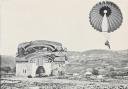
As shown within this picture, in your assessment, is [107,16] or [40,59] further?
[40,59]

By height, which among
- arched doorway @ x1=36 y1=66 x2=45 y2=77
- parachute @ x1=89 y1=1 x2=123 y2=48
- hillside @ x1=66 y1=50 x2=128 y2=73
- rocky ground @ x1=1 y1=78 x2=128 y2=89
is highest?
parachute @ x1=89 y1=1 x2=123 y2=48

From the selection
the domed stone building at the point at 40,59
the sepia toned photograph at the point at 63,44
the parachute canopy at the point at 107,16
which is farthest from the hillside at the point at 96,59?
the parachute canopy at the point at 107,16

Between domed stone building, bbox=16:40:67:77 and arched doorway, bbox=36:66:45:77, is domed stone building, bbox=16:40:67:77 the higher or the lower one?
the higher one

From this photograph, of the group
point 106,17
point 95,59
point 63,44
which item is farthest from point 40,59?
point 106,17

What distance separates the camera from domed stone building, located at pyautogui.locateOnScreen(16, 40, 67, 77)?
4828 millimetres

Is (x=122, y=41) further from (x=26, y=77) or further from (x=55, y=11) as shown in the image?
(x=26, y=77)

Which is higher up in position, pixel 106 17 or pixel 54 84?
pixel 106 17

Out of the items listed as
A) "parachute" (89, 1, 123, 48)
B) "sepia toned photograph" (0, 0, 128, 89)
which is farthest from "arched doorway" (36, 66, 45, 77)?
"parachute" (89, 1, 123, 48)

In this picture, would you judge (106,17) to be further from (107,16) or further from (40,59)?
(40,59)

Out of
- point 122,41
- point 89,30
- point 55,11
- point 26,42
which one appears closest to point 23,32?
point 26,42

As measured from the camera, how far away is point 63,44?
4.86 metres

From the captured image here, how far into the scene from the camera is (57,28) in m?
4.91

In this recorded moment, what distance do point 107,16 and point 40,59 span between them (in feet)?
3.14

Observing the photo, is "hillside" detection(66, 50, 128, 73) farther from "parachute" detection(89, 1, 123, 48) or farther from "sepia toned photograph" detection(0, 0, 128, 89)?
"parachute" detection(89, 1, 123, 48)
